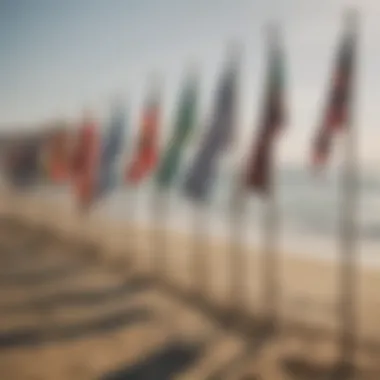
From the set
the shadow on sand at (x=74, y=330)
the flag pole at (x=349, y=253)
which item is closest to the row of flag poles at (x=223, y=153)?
the flag pole at (x=349, y=253)

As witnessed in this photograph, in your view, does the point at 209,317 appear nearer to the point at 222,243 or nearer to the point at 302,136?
the point at 222,243

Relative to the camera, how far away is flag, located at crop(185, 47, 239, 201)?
1.71 m

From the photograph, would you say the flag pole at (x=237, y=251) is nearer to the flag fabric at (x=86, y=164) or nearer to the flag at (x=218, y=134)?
the flag at (x=218, y=134)

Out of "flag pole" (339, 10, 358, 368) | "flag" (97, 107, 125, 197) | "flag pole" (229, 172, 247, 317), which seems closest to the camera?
"flag pole" (339, 10, 358, 368)

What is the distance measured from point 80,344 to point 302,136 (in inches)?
28.3

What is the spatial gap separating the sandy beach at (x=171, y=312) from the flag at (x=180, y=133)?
15 cm

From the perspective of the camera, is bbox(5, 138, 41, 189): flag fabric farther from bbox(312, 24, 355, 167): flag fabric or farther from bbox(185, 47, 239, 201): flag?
bbox(312, 24, 355, 167): flag fabric

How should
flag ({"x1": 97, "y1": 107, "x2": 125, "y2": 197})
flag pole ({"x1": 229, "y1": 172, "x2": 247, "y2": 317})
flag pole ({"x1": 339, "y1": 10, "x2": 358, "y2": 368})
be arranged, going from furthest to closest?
flag ({"x1": 97, "y1": 107, "x2": 125, "y2": 197}) → flag pole ({"x1": 229, "y1": 172, "x2": 247, "y2": 317}) → flag pole ({"x1": 339, "y1": 10, "x2": 358, "y2": 368})

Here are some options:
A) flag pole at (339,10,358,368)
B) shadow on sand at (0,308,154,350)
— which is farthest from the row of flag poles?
shadow on sand at (0,308,154,350)

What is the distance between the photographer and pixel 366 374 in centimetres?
158

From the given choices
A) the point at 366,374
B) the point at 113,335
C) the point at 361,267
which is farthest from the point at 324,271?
the point at 113,335

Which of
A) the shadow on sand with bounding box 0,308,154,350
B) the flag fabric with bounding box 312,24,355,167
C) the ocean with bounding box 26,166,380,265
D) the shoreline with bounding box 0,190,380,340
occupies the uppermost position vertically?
the flag fabric with bounding box 312,24,355,167

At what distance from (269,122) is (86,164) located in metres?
0.50

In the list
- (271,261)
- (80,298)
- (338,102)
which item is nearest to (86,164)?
(80,298)
